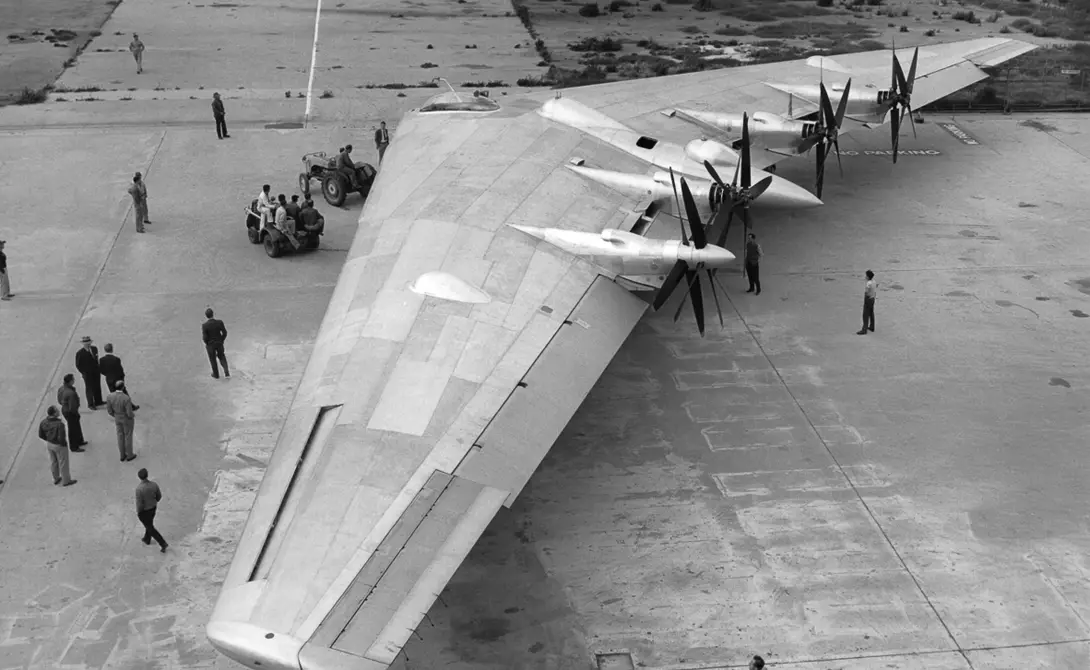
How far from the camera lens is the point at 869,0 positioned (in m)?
57.7

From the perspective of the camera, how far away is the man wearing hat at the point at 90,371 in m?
21.2

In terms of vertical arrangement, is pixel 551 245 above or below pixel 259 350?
above

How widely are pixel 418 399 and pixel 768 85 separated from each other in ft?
69.5

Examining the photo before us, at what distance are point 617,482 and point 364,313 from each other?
5366mm

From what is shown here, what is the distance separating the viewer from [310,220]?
92.6 feet

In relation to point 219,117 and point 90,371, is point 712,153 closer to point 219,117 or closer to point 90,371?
point 90,371

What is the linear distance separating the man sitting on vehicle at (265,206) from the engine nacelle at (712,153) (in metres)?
10.7

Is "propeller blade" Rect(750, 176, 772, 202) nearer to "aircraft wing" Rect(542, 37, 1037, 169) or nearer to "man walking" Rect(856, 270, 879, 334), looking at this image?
"man walking" Rect(856, 270, 879, 334)

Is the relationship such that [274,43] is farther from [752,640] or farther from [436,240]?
[752,640]

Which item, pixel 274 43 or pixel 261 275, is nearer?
pixel 261 275

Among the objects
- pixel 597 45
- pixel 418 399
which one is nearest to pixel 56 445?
pixel 418 399

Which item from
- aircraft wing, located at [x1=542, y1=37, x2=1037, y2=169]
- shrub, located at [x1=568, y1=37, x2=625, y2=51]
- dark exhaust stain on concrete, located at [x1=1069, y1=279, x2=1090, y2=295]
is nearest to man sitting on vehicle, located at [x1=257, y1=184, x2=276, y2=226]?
aircraft wing, located at [x1=542, y1=37, x2=1037, y2=169]

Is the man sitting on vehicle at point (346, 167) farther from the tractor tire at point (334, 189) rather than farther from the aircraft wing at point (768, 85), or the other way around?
the aircraft wing at point (768, 85)

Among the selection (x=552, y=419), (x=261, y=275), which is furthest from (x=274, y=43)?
(x=552, y=419)
